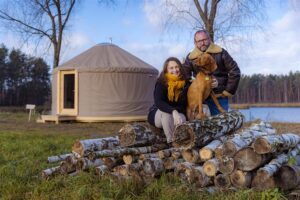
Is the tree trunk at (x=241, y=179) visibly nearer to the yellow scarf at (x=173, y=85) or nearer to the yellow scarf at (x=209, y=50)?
the yellow scarf at (x=173, y=85)

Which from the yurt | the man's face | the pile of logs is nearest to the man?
the man's face

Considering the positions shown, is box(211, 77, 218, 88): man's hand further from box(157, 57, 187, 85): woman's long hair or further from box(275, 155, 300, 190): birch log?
box(275, 155, 300, 190): birch log

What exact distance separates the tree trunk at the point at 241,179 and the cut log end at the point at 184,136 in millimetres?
405

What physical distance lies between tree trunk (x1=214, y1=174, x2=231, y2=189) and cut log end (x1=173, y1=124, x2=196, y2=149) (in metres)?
0.32

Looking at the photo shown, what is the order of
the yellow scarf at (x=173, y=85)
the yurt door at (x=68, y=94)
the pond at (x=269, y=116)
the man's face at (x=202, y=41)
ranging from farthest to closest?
the yurt door at (x=68, y=94), the pond at (x=269, y=116), the man's face at (x=202, y=41), the yellow scarf at (x=173, y=85)

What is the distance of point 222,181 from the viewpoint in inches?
118

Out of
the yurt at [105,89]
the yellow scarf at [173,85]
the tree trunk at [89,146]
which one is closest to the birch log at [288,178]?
the yellow scarf at [173,85]

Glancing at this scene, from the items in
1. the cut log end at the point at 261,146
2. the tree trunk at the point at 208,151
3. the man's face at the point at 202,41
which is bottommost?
the tree trunk at the point at 208,151

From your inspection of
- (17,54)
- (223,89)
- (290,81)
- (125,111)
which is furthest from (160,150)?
(290,81)

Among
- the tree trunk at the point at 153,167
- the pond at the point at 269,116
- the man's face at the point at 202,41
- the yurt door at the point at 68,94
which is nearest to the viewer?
the tree trunk at the point at 153,167

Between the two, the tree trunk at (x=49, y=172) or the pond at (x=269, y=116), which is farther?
the pond at (x=269, y=116)

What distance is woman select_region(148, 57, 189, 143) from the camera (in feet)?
11.9

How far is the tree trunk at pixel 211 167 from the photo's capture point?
9.93 feet

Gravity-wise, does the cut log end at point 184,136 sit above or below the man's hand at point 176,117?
below
